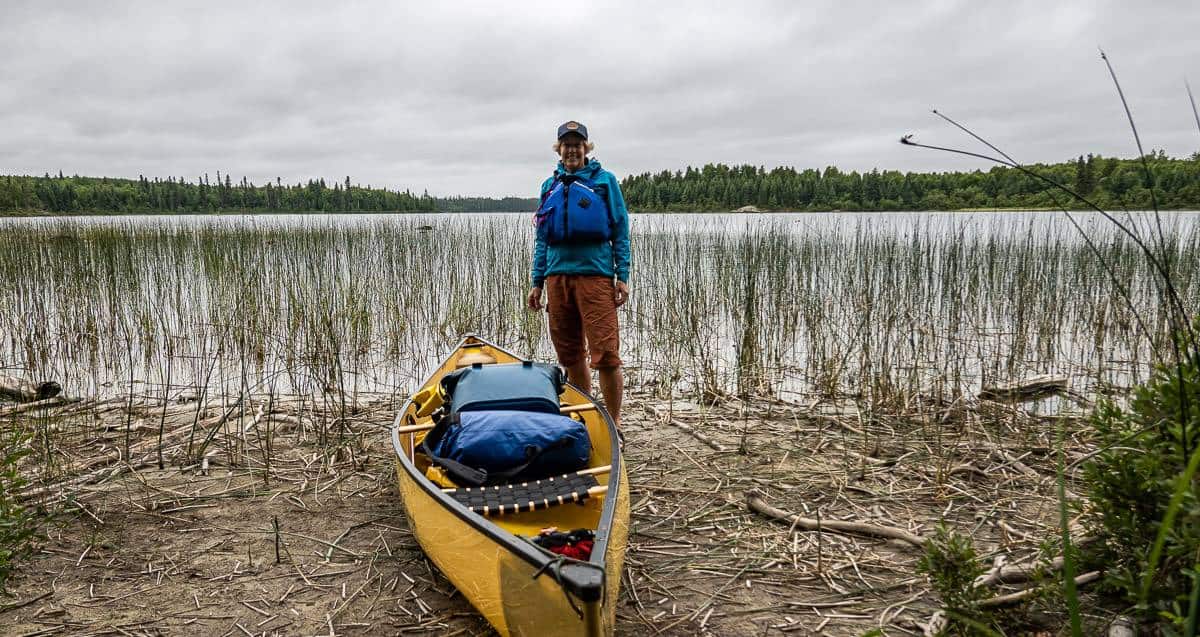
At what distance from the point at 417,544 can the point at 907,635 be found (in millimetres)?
1978

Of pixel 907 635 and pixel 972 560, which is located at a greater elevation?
pixel 972 560

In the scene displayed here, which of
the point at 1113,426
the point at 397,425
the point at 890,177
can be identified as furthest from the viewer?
the point at 890,177

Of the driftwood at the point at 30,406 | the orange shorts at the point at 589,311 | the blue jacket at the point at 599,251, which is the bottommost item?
the driftwood at the point at 30,406

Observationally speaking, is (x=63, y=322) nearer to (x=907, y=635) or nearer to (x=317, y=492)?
(x=317, y=492)

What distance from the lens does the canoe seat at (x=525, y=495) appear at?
103 inches

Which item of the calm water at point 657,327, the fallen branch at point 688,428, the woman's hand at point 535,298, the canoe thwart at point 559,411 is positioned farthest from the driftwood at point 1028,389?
the woman's hand at point 535,298

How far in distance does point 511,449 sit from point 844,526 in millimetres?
1497

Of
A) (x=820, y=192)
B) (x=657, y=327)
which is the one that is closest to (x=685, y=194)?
(x=820, y=192)

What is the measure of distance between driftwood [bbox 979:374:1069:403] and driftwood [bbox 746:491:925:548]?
2.28 metres

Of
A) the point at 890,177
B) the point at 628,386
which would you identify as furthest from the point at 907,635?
the point at 890,177

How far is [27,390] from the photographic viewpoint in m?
4.95

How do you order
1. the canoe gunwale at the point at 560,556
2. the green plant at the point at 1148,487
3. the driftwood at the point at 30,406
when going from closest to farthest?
the green plant at the point at 1148,487, the canoe gunwale at the point at 560,556, the driftwood at the point at 30,406

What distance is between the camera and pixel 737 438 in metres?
4.36

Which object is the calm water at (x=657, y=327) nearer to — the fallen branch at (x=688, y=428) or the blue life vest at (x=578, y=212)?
the fallen branch at (x=688, y=428)
